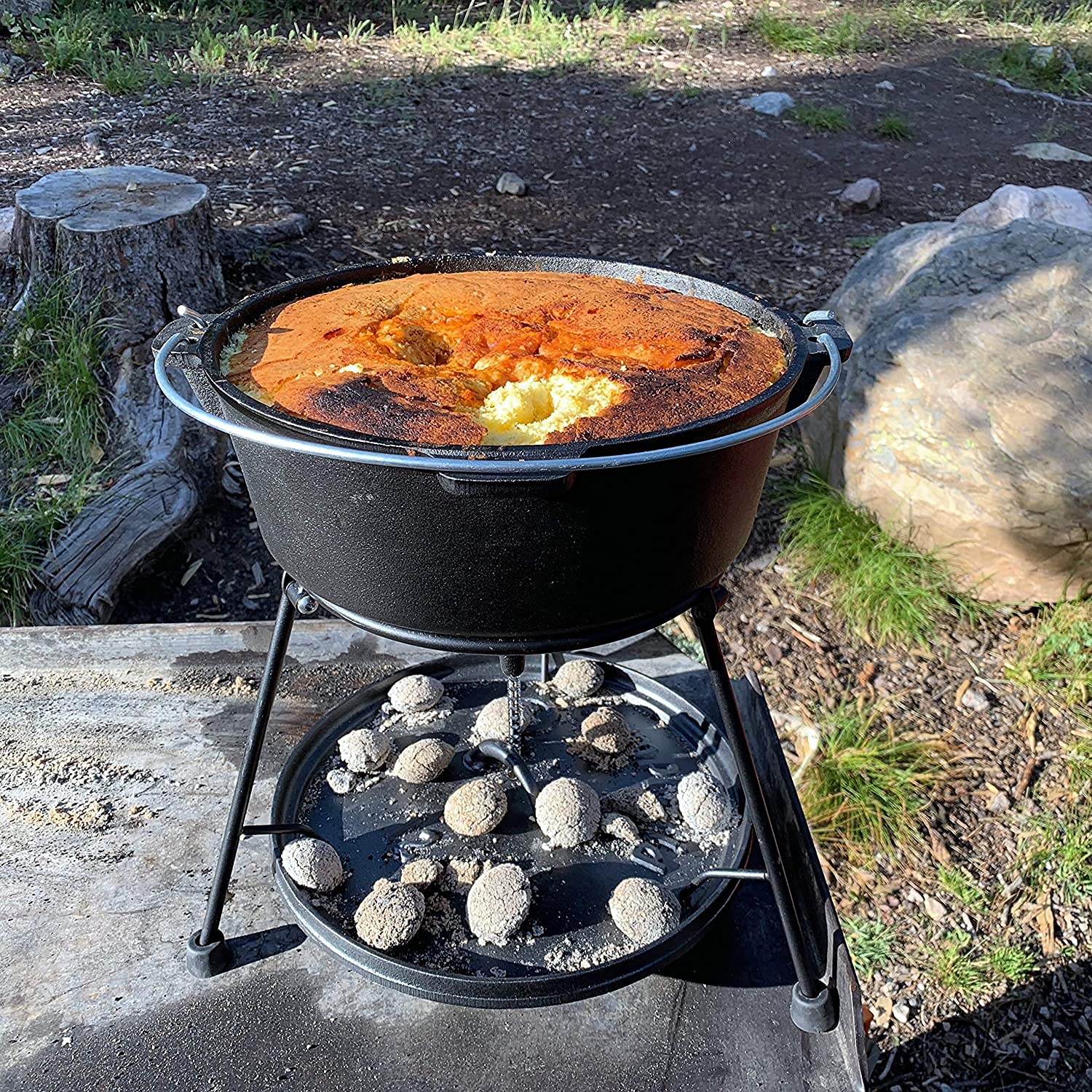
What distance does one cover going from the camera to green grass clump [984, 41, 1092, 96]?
7609mm

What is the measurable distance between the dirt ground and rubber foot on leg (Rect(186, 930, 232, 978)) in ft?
4.92

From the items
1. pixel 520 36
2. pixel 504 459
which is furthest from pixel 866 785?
pixel 520 36

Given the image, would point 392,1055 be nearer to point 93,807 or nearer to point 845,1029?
point 845,1029

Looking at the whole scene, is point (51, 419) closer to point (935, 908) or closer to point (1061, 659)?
point (935, 908)

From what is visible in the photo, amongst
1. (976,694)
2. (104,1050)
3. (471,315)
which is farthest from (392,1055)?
(976,694)

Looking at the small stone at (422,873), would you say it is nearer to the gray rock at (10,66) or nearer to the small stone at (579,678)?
the small stone at (579,678)

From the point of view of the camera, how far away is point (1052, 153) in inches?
251

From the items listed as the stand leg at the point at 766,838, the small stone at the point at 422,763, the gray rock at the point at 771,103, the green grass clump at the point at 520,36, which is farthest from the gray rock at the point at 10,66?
the stand leg at the point at 766,838

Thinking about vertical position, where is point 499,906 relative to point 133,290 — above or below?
below

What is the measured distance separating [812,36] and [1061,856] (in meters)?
7.21

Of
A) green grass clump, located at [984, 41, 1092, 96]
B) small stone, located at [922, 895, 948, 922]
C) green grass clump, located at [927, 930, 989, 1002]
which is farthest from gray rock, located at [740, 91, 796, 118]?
green grass clump, located at [927, 930, 989, 1002]

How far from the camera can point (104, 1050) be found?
167cm

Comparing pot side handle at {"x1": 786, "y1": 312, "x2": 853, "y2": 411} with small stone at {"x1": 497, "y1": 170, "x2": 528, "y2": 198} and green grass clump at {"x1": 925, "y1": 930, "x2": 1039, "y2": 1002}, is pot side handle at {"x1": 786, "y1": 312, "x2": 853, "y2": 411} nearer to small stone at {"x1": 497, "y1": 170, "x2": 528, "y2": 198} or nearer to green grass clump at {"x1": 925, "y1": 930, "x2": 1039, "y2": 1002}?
green grass clump at {"x1": 925, "y1": 930, "x2": 1039, "y2": 1002}

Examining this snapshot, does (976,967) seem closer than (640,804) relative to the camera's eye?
No
